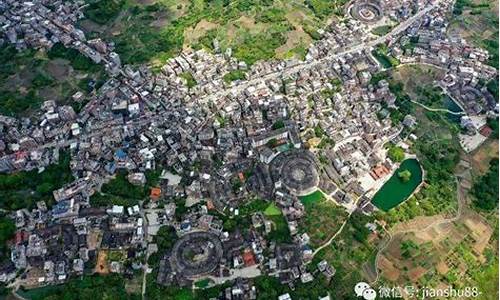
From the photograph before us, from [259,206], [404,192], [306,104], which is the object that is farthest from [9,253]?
[404,192]

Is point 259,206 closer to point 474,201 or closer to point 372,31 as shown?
point 474,201

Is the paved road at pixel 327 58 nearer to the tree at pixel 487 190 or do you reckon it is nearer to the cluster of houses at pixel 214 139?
the cluster of houses at pixel 214 139

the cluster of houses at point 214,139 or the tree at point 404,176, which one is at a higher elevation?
the cluster of houses at point 214,139

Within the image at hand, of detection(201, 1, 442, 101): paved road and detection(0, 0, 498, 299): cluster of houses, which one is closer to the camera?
detection(0, 0, 498, 299): cluster of houses

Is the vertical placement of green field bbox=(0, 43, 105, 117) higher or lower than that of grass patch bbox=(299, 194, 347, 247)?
higher

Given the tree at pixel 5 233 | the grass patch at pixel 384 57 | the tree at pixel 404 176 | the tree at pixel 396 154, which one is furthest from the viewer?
the grass patch at pixel 384 57

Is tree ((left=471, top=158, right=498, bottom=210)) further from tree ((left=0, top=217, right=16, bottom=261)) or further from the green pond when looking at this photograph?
tree ((left=0, top=217, right=16, bottom=261))

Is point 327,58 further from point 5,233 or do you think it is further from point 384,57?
point 5,233

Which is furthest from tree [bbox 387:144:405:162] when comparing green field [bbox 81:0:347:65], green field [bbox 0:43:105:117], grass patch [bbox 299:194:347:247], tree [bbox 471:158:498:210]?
green field [bbox 0:43:105:117]

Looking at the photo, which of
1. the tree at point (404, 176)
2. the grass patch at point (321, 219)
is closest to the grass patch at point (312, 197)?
the grass patch at point (321, 219)
